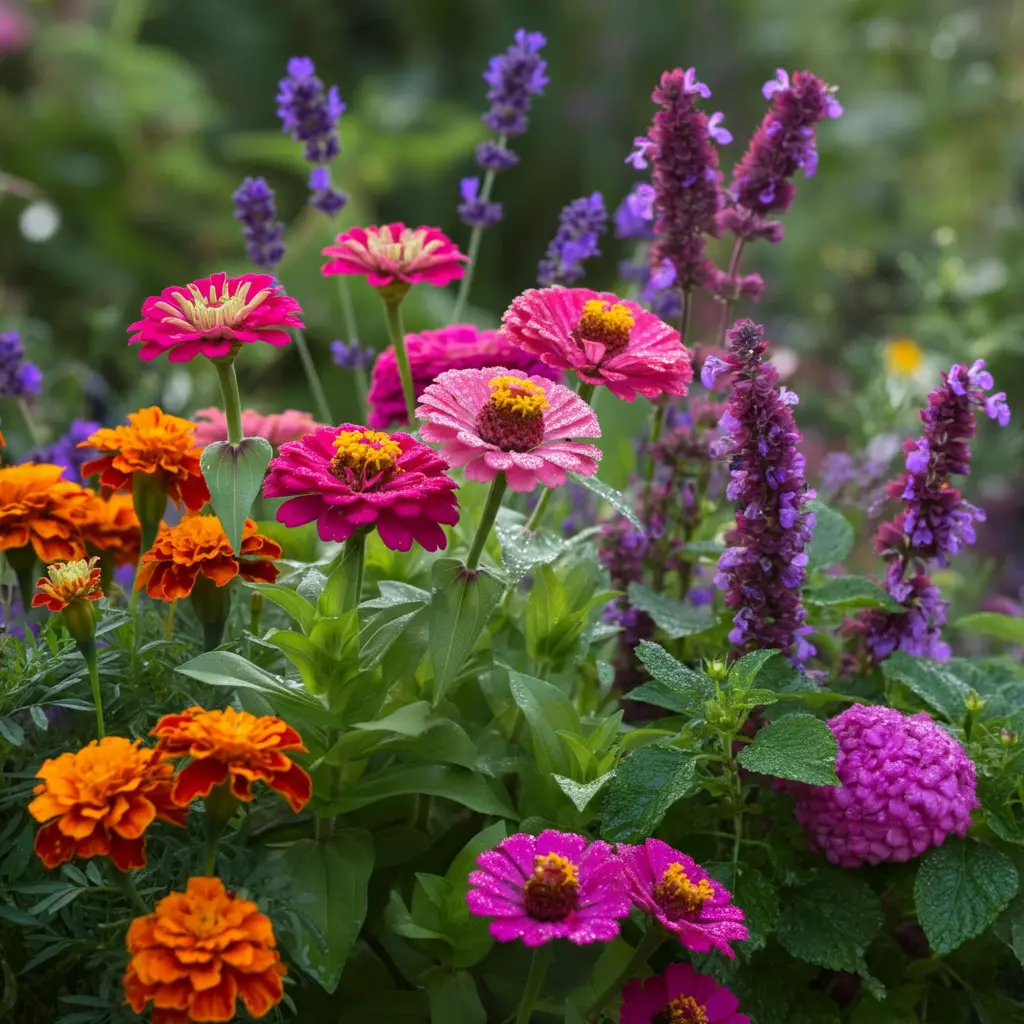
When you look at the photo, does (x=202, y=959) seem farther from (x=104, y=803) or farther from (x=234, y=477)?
(x=234, y=477)

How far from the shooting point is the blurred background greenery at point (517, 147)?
6.50 ft

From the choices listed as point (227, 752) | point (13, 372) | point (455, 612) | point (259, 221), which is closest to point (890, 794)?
point (455, 612)

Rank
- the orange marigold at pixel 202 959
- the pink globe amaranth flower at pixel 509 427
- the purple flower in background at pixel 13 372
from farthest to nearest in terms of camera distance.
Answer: the purple flower in background at pixel 13 372
the pink globe amaranth flower at pixel 509 427
the orange marigold at pixel 202 959

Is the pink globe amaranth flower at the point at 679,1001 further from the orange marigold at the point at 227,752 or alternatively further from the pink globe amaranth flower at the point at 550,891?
the orange marigold at the point at 227,752

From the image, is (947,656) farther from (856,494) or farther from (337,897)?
(337,897)

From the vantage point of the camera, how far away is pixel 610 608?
0.92 meters

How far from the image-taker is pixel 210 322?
0.67 meters

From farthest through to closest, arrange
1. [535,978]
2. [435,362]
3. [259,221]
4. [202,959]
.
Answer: [259,221] < [435,362] < [535,978] < [202,959]

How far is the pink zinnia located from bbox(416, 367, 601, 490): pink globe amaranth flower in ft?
0.32

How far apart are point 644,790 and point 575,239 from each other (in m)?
0.48

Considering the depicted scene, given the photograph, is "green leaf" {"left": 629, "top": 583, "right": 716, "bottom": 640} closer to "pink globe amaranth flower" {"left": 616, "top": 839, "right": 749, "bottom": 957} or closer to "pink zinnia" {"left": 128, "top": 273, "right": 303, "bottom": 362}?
"pink globe amaranth flower" {"left": 616, "top": 839, "right": 749, "bottom": 957}

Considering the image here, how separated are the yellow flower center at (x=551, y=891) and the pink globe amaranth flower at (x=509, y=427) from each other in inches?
7.3

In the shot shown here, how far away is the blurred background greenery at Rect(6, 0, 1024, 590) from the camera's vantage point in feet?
6.50

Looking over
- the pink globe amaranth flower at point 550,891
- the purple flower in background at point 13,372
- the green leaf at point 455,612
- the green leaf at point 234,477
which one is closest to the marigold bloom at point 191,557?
the green leaf at point 234,477
